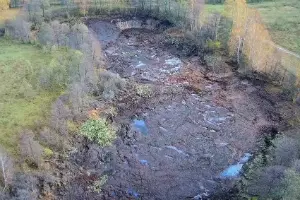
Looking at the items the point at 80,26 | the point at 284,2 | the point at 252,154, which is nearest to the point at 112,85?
the point at 80,26

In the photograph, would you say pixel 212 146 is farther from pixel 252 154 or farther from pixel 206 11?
pixel 206 11

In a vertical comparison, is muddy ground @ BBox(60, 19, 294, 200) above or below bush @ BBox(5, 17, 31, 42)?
below

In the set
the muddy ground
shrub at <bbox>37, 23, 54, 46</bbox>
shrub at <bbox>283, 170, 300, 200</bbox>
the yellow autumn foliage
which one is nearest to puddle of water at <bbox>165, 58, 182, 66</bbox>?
the muddy ground

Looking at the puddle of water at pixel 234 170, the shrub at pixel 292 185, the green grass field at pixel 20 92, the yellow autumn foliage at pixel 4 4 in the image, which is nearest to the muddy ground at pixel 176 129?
the puddle of water at pixel 234 170

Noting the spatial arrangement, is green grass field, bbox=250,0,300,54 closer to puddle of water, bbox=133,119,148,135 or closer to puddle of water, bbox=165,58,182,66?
puddle of water, bbox=165,58,182,66

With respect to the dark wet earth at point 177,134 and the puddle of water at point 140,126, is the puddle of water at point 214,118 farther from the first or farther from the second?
the puddle of water at point 140,126

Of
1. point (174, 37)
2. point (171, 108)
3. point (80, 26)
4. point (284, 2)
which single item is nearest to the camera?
point (171, 108)
